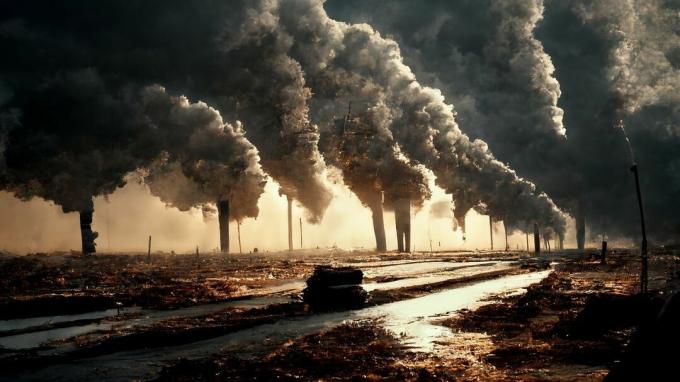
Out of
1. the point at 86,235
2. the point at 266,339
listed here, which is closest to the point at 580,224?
the point at 86,235

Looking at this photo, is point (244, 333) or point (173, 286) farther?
point (173, 286)

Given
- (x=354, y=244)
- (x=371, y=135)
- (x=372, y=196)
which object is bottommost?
(x=354, y=244)

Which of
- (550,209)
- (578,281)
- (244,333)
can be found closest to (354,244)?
(550,209)

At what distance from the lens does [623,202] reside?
129 m

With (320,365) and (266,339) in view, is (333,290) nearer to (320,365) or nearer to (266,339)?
(266,339)

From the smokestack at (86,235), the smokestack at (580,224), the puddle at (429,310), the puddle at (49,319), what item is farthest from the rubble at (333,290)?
the smokestack at (580,224)

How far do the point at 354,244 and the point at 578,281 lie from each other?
13095 centimetres

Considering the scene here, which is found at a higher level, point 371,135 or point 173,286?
point 371,135

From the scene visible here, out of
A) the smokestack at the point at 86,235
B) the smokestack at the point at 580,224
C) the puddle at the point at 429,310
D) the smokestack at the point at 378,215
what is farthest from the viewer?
the smokestack at the point at 580,224

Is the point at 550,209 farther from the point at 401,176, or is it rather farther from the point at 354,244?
the point at 354,244

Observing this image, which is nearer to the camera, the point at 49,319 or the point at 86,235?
the point at 49,319

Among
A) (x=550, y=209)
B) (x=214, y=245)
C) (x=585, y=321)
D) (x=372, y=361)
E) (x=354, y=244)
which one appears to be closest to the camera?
(x=372, y=361)

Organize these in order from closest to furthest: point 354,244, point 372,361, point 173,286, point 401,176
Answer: point 372,361
point 173,286
point 401,176
point 354,244

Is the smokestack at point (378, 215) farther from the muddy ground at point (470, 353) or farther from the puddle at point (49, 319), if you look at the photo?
the muddy ground at point (470, 353)
